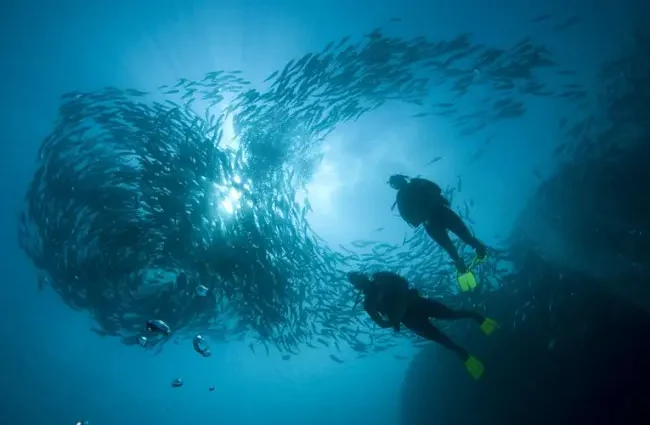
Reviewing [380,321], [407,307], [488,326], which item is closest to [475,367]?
[488,326]

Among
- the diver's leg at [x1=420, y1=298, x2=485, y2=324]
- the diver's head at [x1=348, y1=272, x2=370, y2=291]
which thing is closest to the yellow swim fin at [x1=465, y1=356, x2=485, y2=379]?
the diver's leg at [x1=420, y1=298, x2=485, y2=324]

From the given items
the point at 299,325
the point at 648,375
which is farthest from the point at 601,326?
the point at 299,325

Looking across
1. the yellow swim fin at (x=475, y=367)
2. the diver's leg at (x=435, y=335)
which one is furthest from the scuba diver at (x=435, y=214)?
the yellow swim fin at (x=475, y=367)

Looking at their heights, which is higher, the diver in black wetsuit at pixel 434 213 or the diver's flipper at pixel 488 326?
the diver in black wetsuit at pixel 434 213

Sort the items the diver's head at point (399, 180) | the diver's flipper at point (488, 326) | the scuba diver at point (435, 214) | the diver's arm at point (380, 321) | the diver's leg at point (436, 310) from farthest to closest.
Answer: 1. the diver's head at point (399, 180)
2. the scuba diver at point (435, 214)
3. the diver's arm at point (380, 321)
4. the diver's leg at point (436, 310)
5. the diver's flipper at point (488, 326)

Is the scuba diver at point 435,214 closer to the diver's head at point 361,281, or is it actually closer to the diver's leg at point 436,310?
the diver's leg at point 436,310

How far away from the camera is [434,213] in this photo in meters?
6.56

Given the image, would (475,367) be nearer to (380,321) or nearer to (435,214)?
(380,321)

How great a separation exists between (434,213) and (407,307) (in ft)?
6.47

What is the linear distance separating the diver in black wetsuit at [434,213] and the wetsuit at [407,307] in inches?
38.3

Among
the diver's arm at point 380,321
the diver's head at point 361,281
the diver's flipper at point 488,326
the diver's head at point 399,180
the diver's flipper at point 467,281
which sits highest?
the diver's head at point 399,180

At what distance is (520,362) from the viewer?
Result: 12.8 meters

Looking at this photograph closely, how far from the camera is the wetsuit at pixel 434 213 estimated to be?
643cm

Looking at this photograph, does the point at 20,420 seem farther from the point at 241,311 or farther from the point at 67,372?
the point at 241,311
